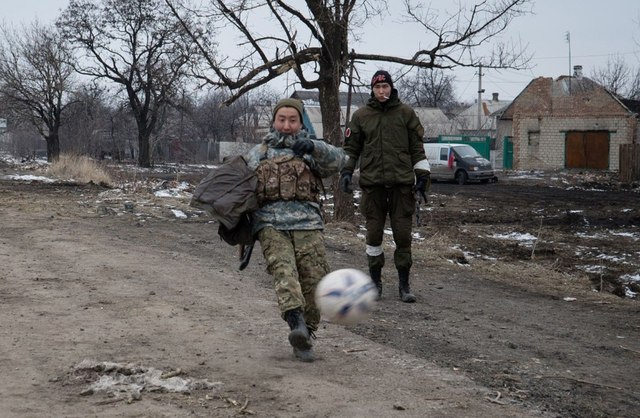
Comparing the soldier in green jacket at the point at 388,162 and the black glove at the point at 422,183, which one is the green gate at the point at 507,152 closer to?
the soldier in green jacket at the point at 388,162

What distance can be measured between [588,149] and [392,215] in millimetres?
44125

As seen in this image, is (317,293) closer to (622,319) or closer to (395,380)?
(395,380)

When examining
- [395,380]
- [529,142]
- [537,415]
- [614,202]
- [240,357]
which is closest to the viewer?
[537,415]

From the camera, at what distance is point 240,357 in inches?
197

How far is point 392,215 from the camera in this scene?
7.28 metres

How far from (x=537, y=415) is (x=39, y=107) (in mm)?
46944

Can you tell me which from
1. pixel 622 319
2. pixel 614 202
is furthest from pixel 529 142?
pixel 622 319

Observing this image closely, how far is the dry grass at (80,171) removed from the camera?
2534cm

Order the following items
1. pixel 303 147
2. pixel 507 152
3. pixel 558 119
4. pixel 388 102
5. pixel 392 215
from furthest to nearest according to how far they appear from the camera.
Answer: pixel 507 152 < pixel 558 119 < pixel 392 215 < pixel 388 102 < pixel 303 147

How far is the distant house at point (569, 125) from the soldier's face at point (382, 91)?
43158mm

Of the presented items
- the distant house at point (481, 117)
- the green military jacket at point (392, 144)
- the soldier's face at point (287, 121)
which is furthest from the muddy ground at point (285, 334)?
the distant house at point (481, 117)

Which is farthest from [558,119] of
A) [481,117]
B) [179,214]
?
[481,117]

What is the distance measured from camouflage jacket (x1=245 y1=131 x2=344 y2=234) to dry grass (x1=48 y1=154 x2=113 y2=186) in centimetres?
1942

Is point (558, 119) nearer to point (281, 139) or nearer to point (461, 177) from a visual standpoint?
point (461, 177)
